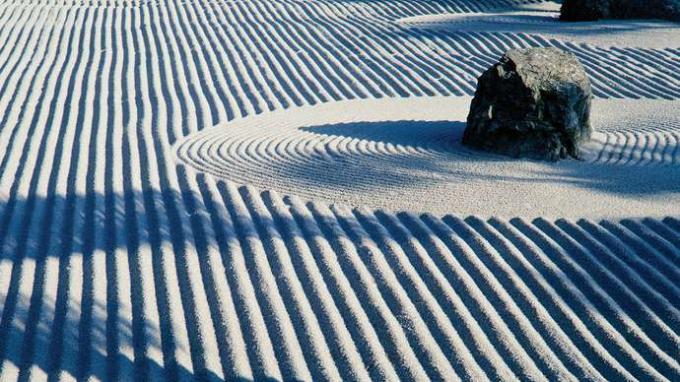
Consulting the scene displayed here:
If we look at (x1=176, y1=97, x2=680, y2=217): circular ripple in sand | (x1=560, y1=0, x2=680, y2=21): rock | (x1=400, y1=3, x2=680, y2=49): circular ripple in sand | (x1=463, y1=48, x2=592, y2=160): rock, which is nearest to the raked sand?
(x1=176, y1=97, x2=680, y2=217): circular ripple in sand

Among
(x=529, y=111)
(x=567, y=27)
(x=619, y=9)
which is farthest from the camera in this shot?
(x=619, y=9)

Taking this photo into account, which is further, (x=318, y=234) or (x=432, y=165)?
(x=432, y=165)

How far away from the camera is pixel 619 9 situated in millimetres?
10766

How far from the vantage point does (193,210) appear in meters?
4.73

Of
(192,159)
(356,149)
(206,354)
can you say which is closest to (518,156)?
(356,149)

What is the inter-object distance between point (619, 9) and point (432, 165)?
6.49 meters

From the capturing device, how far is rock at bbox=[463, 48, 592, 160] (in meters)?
5.79

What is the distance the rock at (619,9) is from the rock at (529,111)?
494cm

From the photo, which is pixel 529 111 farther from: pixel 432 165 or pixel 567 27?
pixel 567 27

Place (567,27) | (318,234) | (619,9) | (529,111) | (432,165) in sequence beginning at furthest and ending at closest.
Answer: (619,9), (567,27), (529,111), (432,165), (318,234)

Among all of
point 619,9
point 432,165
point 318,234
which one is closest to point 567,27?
point 619,9

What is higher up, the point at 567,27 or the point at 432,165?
the point at 567,27

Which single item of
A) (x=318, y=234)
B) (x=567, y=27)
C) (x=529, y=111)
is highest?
(x=567, y=27)

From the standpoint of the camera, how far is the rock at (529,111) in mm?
5789
